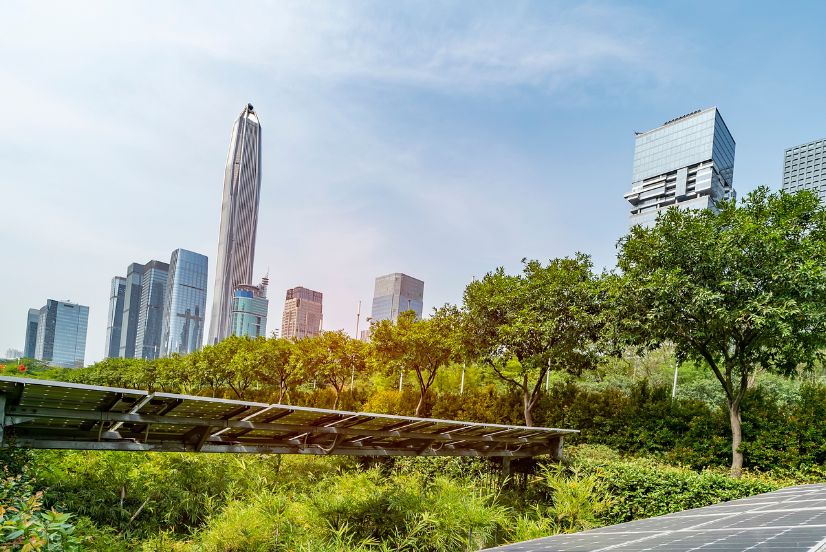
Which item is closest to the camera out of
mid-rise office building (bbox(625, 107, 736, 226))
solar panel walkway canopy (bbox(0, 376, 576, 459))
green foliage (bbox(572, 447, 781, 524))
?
solar panel walkway canopy (bbox(0, 376, 576, 459))

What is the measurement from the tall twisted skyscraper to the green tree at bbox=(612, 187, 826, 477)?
7004 inches

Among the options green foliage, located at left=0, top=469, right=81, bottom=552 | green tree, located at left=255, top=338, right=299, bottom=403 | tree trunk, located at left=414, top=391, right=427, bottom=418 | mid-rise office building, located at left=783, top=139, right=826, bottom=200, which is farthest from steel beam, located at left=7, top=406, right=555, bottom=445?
mid-rise office building, located at left=783, top=139, right=826, bottom=200

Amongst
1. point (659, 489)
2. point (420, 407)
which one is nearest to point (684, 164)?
point (420, 407)

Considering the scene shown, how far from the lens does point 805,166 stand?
6161 inches

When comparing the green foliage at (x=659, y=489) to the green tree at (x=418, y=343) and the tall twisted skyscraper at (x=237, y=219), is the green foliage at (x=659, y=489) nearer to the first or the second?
the green tree at (x=418, y=343)

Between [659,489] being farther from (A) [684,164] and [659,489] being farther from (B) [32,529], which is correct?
(A) [684,164]

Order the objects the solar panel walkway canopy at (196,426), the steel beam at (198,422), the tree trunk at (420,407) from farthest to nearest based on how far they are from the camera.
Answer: the tree trunk at (420,407) → the steel beam at (198,422) → the solar panel walkway canopy at (196,426)

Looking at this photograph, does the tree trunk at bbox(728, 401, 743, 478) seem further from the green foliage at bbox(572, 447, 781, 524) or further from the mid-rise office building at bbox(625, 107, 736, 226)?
the mid-rise office building at bbox(625, 107, 736, 226)

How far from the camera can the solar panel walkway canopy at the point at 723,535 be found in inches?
134

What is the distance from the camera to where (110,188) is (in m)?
70.4

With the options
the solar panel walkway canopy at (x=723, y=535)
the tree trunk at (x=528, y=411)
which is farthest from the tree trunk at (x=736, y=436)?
the solar panel walkway canopy at (x=723, y=535)

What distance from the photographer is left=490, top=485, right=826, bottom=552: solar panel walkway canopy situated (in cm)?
341

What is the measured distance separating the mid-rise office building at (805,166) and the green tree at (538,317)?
6553 inches

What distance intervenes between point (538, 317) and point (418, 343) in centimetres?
570
